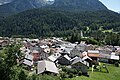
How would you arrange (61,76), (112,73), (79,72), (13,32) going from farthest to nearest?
(13,32) < (112,73) < (79,72) < (61,76)

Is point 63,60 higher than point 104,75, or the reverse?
point 63,60

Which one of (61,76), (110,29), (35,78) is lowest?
(110,29)

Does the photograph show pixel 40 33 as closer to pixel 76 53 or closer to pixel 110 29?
pixel 110 29

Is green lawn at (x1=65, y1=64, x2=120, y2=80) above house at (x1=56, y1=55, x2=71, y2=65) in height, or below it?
below

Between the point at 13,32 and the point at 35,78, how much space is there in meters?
174

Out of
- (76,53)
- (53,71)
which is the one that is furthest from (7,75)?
(76,53)

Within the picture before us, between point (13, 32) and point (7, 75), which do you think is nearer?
point (7, 75)

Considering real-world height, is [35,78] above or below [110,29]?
above

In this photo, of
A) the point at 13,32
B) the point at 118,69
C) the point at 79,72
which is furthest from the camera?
the point at 13,32

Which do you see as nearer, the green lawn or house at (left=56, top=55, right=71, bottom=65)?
the green lawn

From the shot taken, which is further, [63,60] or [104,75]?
[63,60]

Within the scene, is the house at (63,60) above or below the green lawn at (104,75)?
above

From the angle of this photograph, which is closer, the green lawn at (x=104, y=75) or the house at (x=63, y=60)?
the green lawn at (x=104, y=75)

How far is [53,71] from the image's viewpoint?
156 feet
